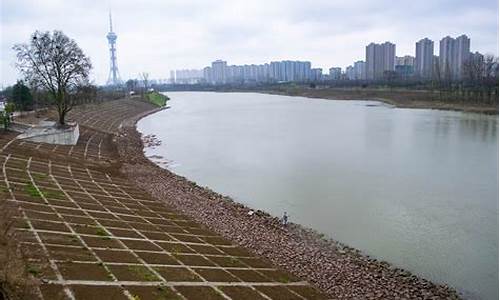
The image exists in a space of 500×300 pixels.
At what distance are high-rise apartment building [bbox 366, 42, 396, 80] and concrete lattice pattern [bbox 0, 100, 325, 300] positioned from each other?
133 m

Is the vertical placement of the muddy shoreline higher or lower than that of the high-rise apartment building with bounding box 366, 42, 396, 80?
lower

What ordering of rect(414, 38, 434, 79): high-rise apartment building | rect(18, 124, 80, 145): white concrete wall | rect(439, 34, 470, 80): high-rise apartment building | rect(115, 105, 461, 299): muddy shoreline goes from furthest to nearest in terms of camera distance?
rect(414, 38, 434, 79): high-rise apartment building < rect(439, 34, 470, 80): high-rise apartment building < rect(18, 124, 80, 145): white concrete wall < rect(115, 105, 461, 299): muddy shoreline

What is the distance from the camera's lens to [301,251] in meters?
11.7

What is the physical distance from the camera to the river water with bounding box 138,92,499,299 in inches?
468

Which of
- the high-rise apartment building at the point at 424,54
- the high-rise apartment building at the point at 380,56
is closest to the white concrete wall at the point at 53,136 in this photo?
the high-rise apartment building at the point at 424,54

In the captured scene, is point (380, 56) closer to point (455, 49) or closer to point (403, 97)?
point (455, 49)

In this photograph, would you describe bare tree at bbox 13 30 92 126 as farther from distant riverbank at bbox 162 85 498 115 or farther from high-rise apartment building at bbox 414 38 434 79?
high-rise apartment building at bbox 414 38 434 79

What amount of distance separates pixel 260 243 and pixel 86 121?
90.5 ft

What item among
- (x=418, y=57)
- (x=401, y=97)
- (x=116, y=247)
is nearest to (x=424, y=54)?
(x=418, y=57)

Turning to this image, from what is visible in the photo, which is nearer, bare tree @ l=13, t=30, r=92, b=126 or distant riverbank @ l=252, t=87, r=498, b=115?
bare tree @ l=13, t=30, r=92, b=126

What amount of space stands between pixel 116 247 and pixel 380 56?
143213 millimetres

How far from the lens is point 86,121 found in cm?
3584

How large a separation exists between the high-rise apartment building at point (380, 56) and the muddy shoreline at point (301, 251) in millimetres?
130471

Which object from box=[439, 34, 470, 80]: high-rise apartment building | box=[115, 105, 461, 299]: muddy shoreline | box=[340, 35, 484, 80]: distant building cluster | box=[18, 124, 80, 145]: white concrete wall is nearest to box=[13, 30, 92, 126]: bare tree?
box=[18, 124, 80, 145]: white concrete wall
